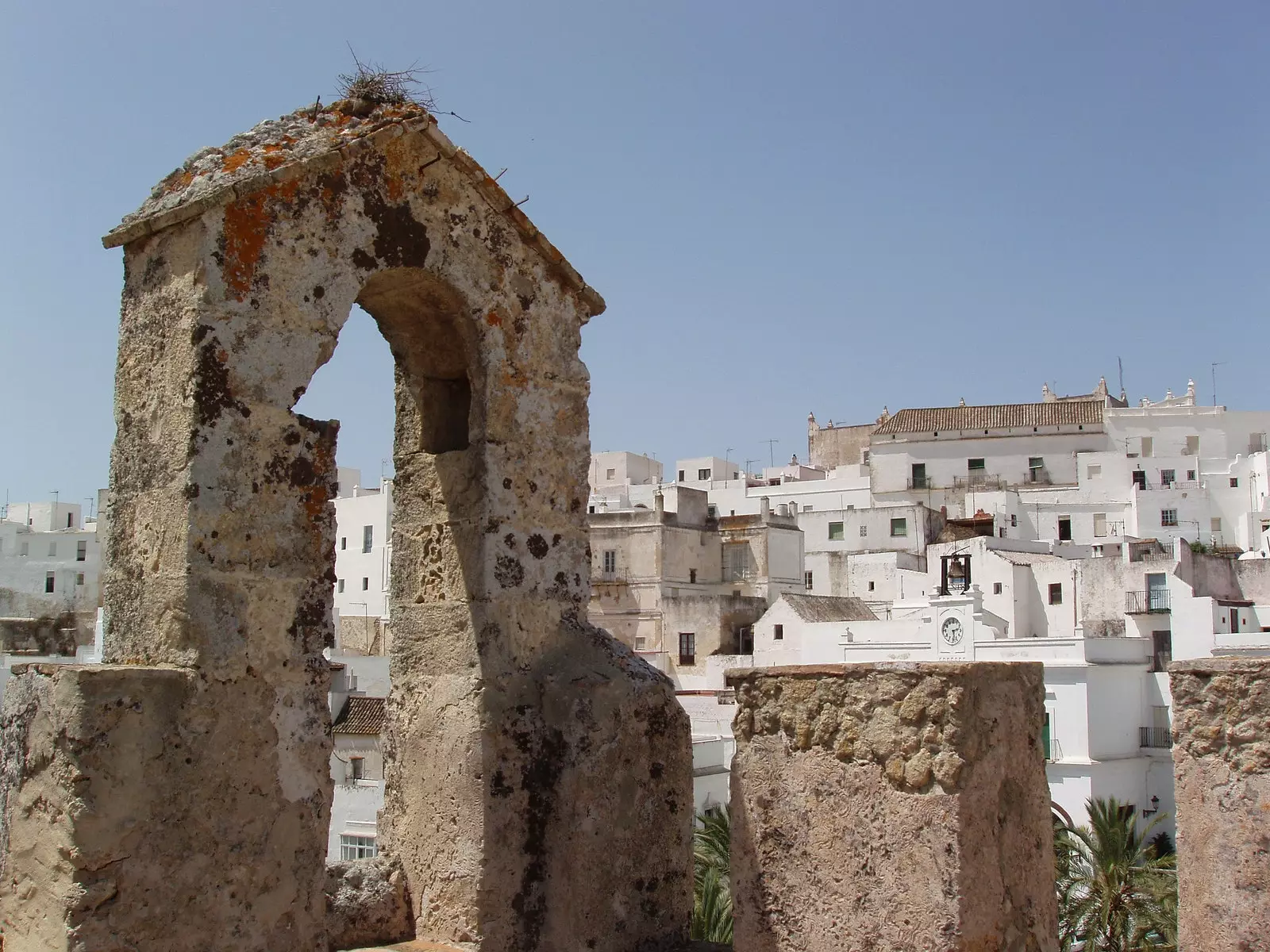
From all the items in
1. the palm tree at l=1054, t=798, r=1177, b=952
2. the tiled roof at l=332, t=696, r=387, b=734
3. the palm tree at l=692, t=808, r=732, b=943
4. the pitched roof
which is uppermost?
the pitched roof

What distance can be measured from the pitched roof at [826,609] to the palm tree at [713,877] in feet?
48.0

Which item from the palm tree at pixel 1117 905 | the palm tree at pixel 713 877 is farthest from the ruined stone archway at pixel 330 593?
the palm tree at pixel 1117 905

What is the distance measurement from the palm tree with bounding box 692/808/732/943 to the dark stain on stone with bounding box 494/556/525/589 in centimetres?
473

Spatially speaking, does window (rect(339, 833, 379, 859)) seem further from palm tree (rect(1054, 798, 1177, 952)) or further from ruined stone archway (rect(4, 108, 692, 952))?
ruined stone archway (rect(4, 108, 692, 952))

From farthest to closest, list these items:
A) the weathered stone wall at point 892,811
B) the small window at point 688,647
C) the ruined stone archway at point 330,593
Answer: the small window at point 688,647, the ruined stone archway at point 330,593, the weathered stone wall at point 892,811

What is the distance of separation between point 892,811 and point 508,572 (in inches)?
77.1

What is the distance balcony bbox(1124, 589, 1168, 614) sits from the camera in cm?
3216

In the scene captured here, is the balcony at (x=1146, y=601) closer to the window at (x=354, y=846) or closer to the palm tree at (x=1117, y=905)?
the palm tree at (x=1117, y=905)

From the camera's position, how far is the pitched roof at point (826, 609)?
3478cm

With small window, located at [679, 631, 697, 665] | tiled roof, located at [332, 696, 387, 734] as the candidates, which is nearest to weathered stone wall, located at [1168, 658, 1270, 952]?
tiled roof, located at [332, 696, 387, 734]

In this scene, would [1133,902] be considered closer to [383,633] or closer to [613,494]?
[383,633]

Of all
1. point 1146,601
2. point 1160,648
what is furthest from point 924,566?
point 1160,648

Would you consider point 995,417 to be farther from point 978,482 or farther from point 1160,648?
point 1160,648

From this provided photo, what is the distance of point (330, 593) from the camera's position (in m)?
4.52
